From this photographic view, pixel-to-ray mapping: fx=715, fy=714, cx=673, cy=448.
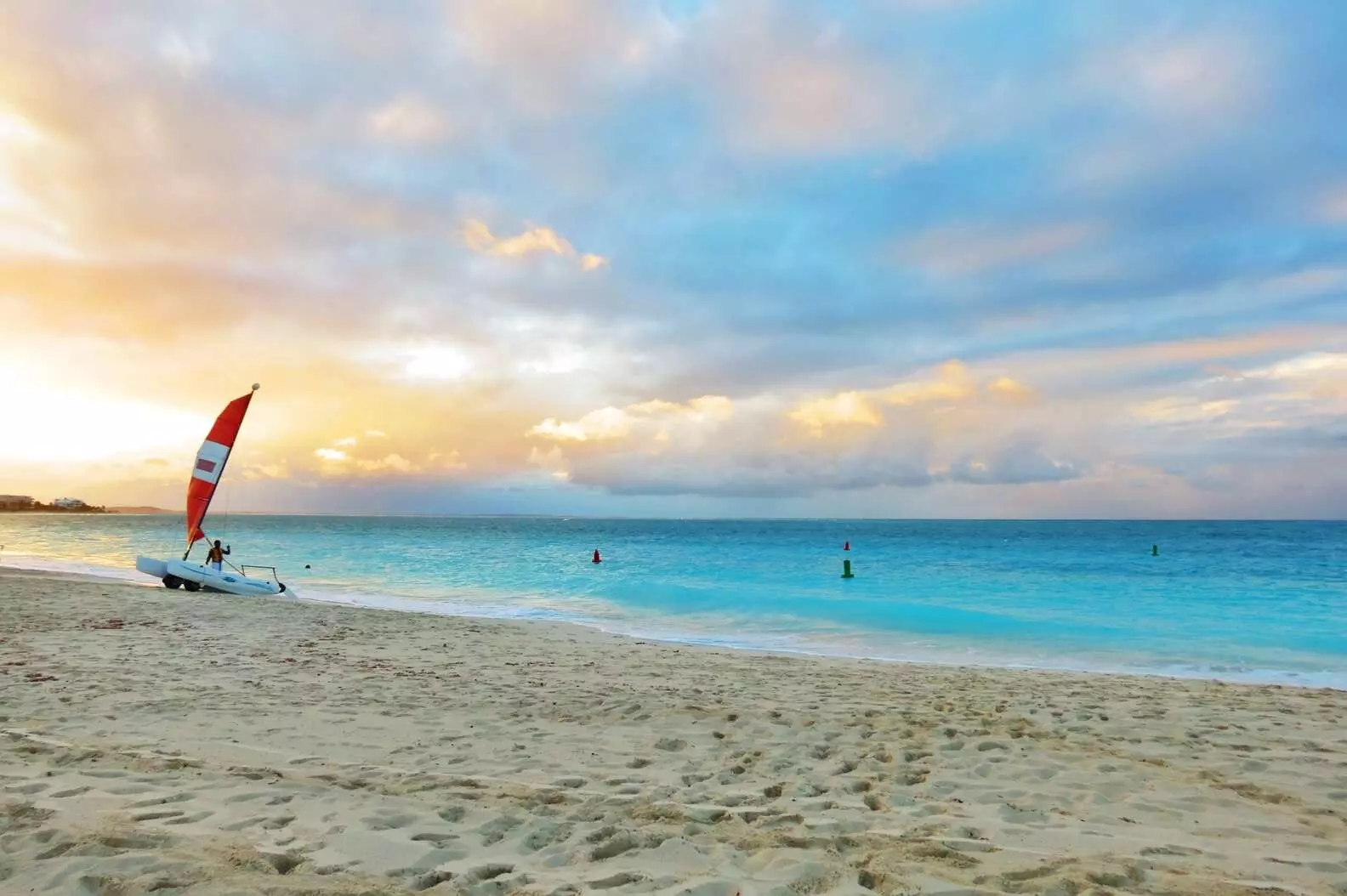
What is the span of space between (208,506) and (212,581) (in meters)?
2.27

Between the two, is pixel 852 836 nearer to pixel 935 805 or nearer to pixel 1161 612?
pixel 935 805

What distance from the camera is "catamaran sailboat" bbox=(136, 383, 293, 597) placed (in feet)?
69.2

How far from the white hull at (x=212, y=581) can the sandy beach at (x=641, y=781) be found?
11022mm

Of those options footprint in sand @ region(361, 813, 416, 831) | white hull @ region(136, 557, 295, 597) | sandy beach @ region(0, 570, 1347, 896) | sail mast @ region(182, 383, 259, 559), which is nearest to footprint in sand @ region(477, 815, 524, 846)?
sandy beach @ region(0, 570, 1347, 896)

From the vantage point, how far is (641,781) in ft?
17.7

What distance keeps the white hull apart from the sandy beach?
11022mm

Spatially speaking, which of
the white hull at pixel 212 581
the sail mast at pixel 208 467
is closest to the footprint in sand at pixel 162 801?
the white hull at pixel 212 581

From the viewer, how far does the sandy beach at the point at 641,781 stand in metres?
3.79

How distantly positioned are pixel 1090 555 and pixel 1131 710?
52338mm

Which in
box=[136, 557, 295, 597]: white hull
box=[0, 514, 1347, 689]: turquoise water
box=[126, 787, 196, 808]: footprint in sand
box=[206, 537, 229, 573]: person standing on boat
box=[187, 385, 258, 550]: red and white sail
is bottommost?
box=[0, 514, 1347, 689]: turquoise water

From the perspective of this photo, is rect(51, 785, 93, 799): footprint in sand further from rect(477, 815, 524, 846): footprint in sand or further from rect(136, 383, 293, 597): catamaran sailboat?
rect(136, 383, 293, 597): catamaran sailboat

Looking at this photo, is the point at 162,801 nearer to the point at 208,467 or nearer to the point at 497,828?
the point at 497,828

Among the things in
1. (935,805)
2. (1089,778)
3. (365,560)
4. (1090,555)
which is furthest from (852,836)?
(1090,555)

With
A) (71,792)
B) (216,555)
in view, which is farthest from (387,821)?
(216,555)
